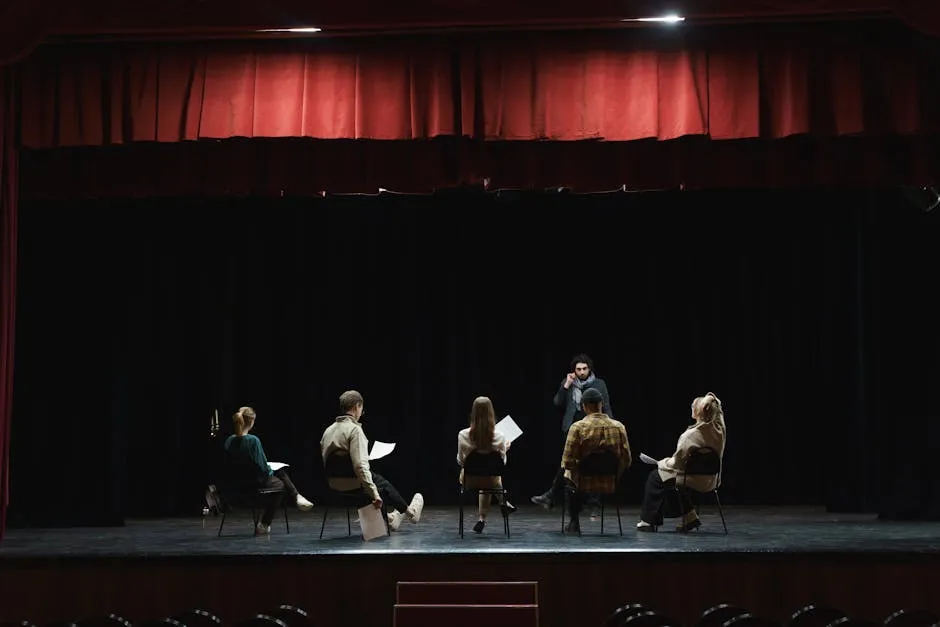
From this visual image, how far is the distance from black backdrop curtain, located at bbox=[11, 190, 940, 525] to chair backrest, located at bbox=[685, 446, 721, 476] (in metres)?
2.87

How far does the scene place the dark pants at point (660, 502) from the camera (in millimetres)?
8211

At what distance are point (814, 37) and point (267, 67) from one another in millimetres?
3273

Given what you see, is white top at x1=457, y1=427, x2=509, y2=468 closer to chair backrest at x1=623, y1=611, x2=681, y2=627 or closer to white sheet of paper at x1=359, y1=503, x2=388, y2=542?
white sheet of paper at x1=359, y1=503, x2=388, y2=542

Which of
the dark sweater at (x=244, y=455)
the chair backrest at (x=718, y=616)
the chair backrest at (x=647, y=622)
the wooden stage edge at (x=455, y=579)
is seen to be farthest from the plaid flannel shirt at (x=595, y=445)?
the chair backrest at (x=647, y=622)

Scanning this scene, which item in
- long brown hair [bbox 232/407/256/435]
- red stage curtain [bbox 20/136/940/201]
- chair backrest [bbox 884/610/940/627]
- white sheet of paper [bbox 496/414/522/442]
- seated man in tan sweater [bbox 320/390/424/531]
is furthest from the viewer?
white sheet of paper [bbox 496/414/522/442]

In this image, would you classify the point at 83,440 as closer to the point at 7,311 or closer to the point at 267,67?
the point at 7,311

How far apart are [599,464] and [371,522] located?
174 cm

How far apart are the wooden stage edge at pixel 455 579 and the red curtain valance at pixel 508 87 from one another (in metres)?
2.61

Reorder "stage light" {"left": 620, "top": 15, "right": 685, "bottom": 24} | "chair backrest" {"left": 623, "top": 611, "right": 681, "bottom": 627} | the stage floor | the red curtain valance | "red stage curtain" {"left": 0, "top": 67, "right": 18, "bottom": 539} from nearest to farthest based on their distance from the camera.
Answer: "chair backrest" {"left": 623, "top": 611, "right": 681, "bottom": 627}
"stage light" {"left": 620, "top": 15, "right": 685, "bottom": 24}
the red curtain valance
"red stage curtain" {"left": 0, "top": 67, "right": 18, "bottom": 539}
the stage floor

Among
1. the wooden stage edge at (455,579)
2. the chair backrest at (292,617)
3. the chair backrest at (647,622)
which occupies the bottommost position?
the wooden stage edge at (455,579)

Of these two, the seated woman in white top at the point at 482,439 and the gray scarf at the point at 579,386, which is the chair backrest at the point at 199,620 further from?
the gray scarf at the point at 579,386

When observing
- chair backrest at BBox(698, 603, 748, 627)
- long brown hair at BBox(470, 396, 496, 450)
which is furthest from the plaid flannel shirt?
chair backrest at BBox(698, 603, 748, 627)

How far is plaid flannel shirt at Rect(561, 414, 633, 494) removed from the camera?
26.2ft

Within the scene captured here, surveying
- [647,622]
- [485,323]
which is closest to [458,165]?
[647,622]
